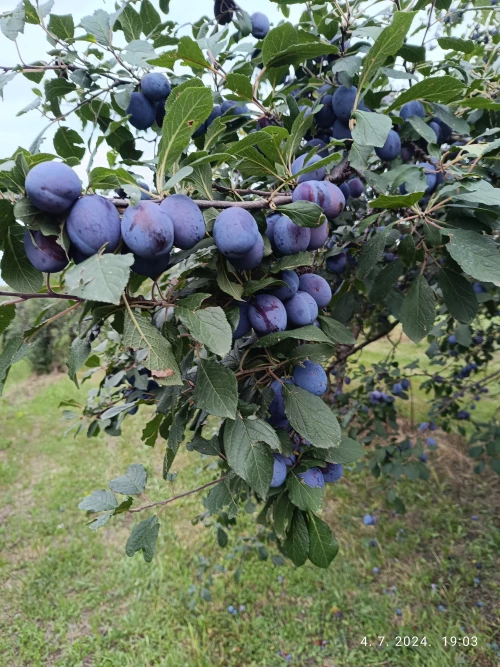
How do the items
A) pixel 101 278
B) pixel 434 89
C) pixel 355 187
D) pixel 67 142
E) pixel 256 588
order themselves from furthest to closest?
1. pixel 256 588
2. pixel 355 187
3. pixel 67 142
4. pixel 434 89
5. pixel 101 278

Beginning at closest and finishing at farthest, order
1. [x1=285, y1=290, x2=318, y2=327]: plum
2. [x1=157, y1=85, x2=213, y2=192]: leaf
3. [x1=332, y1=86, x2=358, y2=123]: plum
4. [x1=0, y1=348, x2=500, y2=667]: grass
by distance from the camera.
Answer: [x1=157, y1=85, x2=213, y2=192]: leaf, [x1=285, y1=290, x2=318, y2=327]: plum, [x1=332, y1=86, x2=358, y2=123]: plum, [x1=0, y1=348, x2=500, y2=667]: grass

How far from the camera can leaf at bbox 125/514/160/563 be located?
2.54 ft

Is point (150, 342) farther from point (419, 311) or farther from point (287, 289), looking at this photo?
point (419, 311)

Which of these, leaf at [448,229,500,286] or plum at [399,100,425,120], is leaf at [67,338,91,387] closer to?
leaf at [448,229,500,286]

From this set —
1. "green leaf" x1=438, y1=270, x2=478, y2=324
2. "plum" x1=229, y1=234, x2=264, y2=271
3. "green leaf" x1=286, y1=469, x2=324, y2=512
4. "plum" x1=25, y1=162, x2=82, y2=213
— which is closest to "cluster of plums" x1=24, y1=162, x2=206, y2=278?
"plum" x1=25, y1=162, x2=82, y2=213

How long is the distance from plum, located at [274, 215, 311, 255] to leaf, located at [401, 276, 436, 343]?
32 cm

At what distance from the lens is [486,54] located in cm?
147

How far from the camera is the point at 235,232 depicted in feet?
1.81

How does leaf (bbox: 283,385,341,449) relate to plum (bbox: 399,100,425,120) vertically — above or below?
below

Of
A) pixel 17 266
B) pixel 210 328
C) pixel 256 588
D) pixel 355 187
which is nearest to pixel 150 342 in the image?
pixel 210 328

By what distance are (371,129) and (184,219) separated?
340 millimetres

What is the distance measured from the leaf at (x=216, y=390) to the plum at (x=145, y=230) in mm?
217

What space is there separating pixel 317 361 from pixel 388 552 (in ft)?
7.55

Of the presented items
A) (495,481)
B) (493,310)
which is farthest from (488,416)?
(493,310)
